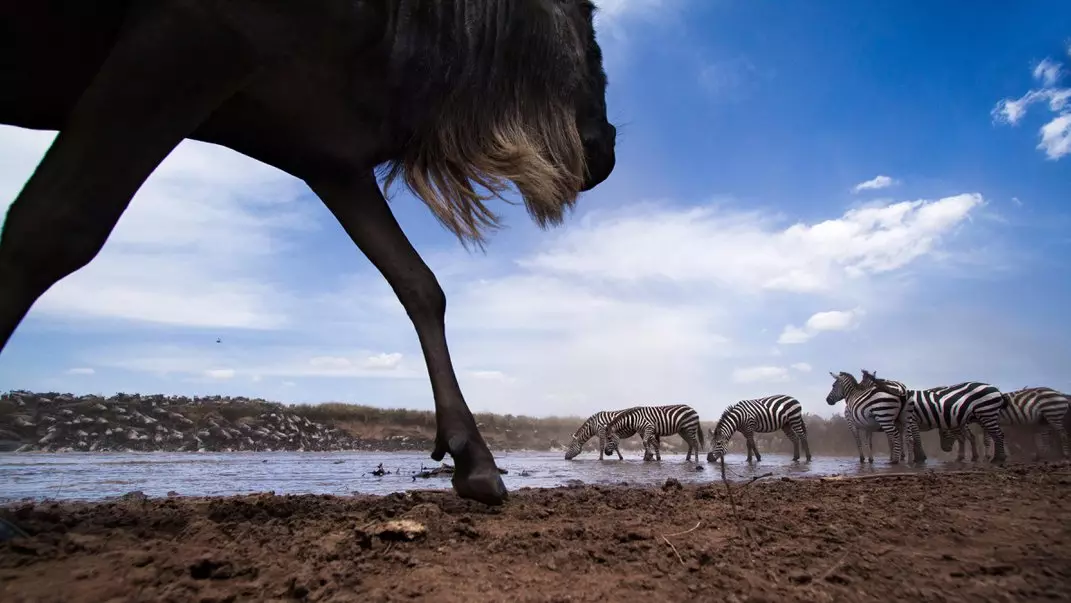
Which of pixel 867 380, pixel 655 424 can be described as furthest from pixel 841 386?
pixel 655 424

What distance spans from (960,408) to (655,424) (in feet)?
23.2

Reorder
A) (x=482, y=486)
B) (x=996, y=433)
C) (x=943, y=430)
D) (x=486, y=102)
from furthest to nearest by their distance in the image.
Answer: (x=943, y=430), (x=996, y=433), (x=486, y=102), (x=482, y=486)

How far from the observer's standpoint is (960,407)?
1080 centimetres

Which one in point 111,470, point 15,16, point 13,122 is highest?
point 15,16

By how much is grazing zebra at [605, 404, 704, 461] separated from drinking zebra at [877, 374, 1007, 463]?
4977 mm

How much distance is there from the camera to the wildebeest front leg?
101 inches

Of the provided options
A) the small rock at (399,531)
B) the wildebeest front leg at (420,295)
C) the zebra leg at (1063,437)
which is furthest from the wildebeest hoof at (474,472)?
the zebra leg at (1063,437)

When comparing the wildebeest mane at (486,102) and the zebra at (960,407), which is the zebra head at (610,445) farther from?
the wildebeest mane at (486,102)

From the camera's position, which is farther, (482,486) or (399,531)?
(482,486)

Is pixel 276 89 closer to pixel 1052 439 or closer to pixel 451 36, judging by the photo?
pixel 451 36

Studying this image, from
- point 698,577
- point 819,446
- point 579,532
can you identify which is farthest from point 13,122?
point 819,446

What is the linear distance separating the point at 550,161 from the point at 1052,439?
13.8 metres

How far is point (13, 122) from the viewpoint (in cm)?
248

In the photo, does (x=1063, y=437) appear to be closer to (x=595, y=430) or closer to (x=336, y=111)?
(x=595, y=430)
